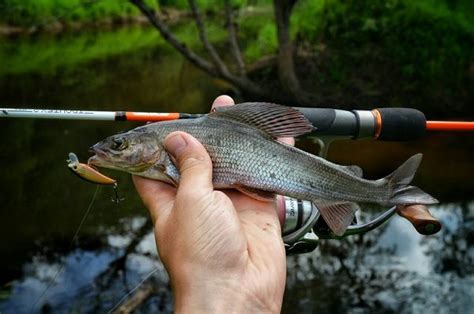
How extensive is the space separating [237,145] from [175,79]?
15.8 metres

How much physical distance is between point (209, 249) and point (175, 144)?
0.65 meters

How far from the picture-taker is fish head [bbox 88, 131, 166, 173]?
9.66ft

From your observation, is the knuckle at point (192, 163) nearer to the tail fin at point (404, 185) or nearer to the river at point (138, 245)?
the tail fin at point (404, 185)

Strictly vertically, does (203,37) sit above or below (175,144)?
below

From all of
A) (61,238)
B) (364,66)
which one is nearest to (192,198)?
(61,238)

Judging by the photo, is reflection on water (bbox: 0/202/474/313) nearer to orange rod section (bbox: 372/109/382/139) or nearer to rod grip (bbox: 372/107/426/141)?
rod grip (bbox: 372/107/426/141)

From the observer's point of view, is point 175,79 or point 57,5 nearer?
point 175,79

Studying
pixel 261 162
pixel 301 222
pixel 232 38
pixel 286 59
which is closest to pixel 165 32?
pixel 232 38

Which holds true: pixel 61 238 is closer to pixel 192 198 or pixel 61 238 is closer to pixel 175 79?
pixel 192 198

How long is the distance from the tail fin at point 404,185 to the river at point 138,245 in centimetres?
251

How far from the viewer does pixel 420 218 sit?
Result: 3.04 m

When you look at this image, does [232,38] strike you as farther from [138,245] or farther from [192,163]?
[192,163]

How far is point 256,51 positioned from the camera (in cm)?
1784

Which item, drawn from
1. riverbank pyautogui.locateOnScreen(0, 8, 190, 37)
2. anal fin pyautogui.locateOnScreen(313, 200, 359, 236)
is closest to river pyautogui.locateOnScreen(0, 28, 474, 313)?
anal fin pyautogui.locateOnScreen(313, 200, 359, 236)
